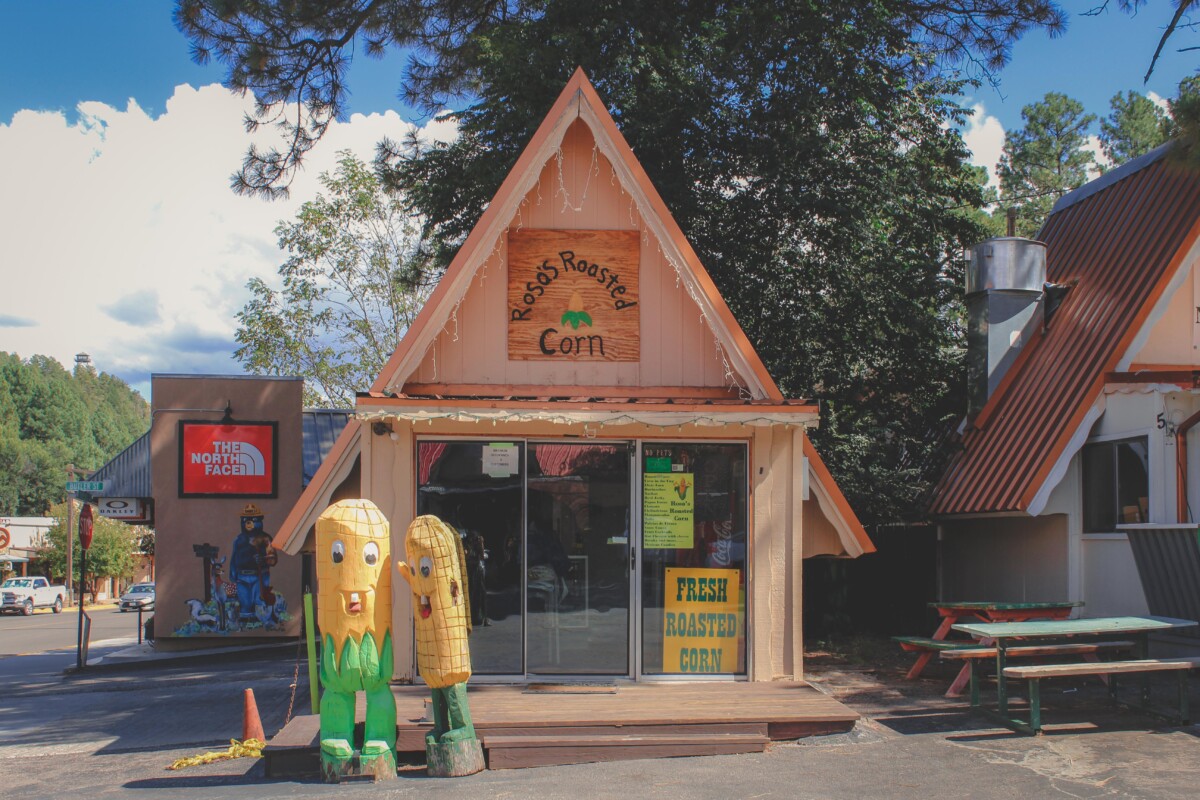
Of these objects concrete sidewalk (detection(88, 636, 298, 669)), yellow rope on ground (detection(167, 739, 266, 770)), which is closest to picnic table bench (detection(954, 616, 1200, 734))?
yellow rope on ground (detection(167, 739, 266, 770))

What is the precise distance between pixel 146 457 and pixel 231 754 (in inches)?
466

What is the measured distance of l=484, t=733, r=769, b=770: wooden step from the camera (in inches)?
285

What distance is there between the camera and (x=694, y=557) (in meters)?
9.20

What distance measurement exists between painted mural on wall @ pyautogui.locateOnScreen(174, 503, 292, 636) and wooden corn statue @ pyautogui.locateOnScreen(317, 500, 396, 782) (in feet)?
33.3

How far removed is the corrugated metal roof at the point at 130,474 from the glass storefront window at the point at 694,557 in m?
12.4

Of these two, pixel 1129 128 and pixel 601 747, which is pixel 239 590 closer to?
pixel 601 747

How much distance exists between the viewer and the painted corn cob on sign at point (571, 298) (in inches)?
375

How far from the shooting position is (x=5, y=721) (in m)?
10.8

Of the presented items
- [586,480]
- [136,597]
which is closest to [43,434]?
[136,597]

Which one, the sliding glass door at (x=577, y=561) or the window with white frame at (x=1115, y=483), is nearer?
the sliding glass door at (x=577, y=561)

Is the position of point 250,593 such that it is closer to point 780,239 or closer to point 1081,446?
point 780,239

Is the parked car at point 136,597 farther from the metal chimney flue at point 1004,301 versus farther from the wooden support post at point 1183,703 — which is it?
the wooden support post at point 1183,703

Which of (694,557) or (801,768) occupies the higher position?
(694,557)

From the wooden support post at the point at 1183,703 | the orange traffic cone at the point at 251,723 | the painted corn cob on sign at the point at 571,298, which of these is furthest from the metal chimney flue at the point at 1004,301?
the orange traffic cone at the point at 251,723
